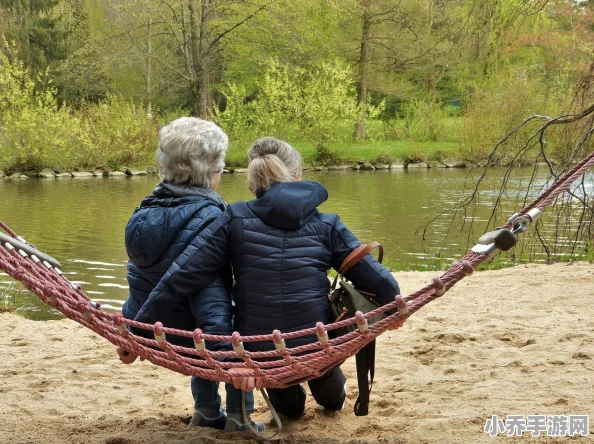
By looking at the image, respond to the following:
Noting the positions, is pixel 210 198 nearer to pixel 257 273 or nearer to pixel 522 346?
pixel 257 273

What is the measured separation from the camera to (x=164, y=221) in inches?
102

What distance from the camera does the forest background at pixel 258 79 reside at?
21.5 metres

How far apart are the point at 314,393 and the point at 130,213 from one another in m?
10.4

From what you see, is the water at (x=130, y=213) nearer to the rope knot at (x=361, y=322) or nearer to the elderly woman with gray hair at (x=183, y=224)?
the elderly woman with gray hair at (x=183, y=224)

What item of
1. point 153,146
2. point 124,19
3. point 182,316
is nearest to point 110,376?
point 182,316

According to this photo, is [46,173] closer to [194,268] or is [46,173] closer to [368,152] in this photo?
[368,152]

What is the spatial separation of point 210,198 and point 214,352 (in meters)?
0.57

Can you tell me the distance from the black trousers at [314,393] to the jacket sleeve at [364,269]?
0.48 meters

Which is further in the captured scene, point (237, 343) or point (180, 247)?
point (180, 247)

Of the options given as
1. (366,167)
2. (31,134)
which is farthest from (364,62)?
(31,134)

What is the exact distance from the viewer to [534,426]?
8.84ft

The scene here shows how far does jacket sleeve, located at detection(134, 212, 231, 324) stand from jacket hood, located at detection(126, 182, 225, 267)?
0.08 metres

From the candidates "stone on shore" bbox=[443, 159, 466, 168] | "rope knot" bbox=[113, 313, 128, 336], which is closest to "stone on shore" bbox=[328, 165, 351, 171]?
"stone on shore" bbox=[443, 159, 466, 168]

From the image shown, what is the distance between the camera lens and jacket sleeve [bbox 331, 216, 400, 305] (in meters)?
2.57
